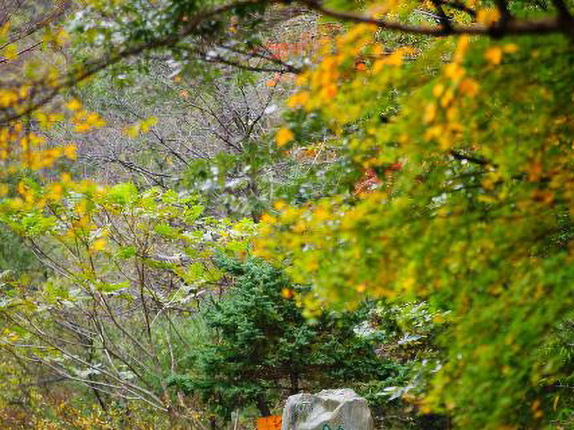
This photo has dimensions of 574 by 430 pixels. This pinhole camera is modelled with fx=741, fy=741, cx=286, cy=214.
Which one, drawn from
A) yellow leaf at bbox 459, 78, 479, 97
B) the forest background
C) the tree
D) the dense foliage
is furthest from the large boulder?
yellow leaf at bbox 459, 78, 479, 97

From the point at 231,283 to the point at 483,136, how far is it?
6286 mm

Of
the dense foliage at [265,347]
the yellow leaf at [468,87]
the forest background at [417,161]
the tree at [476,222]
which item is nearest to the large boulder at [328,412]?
the dense foliage at [265,347]

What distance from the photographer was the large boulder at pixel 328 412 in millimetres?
5812

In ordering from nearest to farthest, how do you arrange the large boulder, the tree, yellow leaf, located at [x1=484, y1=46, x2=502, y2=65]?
yellow leaf, located at [x1=484, y1=46, x2=502, y2=65] < the tree < the large boulder

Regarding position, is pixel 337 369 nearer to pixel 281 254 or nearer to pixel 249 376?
pixel 249 376

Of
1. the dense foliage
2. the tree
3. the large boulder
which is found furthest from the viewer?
the dense foliage

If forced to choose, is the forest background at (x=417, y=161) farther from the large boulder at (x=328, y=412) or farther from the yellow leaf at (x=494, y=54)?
the large boulder at (x=328, y=412)

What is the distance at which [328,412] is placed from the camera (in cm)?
590

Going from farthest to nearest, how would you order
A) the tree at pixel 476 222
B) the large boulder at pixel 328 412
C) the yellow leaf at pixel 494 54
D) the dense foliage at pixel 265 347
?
1. the dense foliage at pixel 265 347
2. the large boulder at pixel 328 412
3. the tree at pixel 476 222
4. the yellow leaf at pixel 494 54

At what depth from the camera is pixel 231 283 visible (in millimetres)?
8461

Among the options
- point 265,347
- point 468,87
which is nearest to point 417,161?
point 468,87

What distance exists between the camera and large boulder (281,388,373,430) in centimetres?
581

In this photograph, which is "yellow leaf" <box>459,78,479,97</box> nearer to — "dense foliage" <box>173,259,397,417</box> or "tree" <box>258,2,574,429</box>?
"tree" <box>258,2,574,429</box>

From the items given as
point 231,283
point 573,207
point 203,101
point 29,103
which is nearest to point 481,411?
point 573,207
